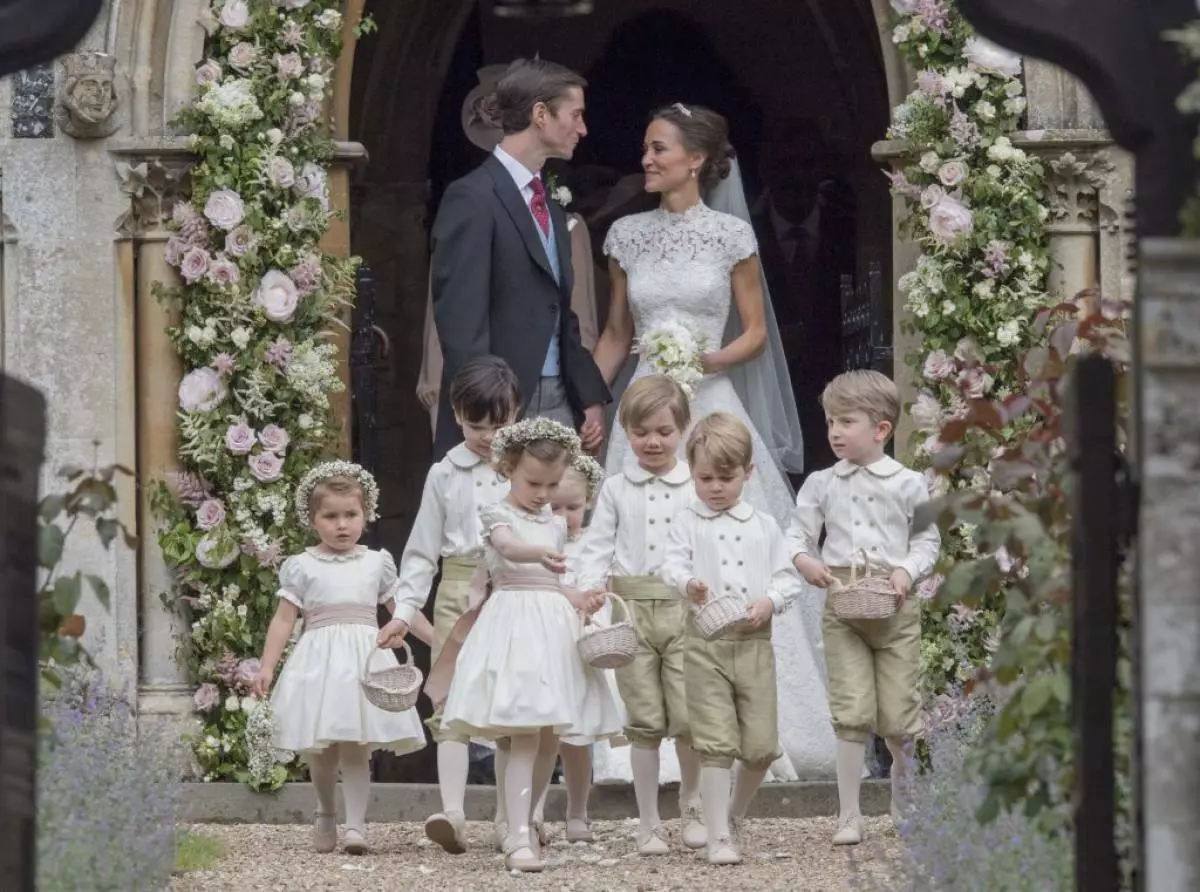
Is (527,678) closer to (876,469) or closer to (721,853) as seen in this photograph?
(721,853)

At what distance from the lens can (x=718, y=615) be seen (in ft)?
21.9

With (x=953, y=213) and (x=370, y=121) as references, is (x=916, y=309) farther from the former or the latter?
(x=370, y=121)

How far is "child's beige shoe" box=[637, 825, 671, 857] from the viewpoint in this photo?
707 cm

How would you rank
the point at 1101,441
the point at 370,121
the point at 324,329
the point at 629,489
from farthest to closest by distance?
1. the point at 370,121
2. the point at 324,329
3. the point at 629,489
4. the point at 1101,441

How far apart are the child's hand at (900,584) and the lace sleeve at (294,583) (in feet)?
5.31

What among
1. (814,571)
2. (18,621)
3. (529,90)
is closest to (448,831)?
(814,571)

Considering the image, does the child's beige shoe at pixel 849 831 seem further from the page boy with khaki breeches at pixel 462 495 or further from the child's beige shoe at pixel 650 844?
the page boy with khaki breeches at pixel 462 495

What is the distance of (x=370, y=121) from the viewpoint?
10.4 metres

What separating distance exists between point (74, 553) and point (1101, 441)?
543 centimetres

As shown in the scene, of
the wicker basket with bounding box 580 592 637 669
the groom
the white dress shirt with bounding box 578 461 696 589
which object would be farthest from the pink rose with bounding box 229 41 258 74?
the wicker basket with bounding box 580 592 637 669

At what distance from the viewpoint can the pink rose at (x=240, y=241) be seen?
28.1ft

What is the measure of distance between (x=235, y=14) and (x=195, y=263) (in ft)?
2.71

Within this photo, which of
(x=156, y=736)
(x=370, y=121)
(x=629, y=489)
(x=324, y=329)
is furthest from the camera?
(x=370, y=121)

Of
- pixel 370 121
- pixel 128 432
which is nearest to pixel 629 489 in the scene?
pixel 128 432
